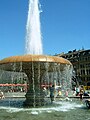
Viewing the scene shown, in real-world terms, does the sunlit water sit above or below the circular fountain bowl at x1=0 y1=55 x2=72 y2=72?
below

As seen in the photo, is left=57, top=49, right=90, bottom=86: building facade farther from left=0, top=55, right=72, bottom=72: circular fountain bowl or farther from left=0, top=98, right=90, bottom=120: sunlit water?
left=0, top=98, right=90, bottom=120: sunlit water

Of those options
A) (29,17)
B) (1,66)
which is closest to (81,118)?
(1,66)

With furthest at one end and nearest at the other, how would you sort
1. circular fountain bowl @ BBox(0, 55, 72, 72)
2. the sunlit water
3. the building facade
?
the building facade, circular fountain bowl @ BBox(0, 55, 72, 72), the sunlit water

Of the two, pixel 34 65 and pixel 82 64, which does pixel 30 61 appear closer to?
pixel 34 65

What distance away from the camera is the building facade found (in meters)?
112

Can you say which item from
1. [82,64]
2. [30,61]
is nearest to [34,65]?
[30,61]

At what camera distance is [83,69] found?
4520 inches

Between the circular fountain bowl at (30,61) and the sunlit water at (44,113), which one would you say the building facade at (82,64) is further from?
the sunlit water at (44,113)

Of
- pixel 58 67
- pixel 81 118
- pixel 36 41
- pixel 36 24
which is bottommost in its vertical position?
pixel 81 118

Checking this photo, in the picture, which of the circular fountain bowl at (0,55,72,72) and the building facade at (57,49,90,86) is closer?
the circular fountain bowl at (0,55,72,72)

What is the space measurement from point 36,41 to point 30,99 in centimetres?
475

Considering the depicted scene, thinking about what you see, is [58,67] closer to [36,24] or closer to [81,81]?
[36,24]

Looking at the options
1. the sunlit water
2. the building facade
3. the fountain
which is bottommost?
the sunlit water

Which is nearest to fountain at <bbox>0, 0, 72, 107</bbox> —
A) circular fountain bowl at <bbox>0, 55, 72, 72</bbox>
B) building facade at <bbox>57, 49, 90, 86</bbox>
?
circular fountain bowl at <bbox>0, 55, 72, 72</bbox>
